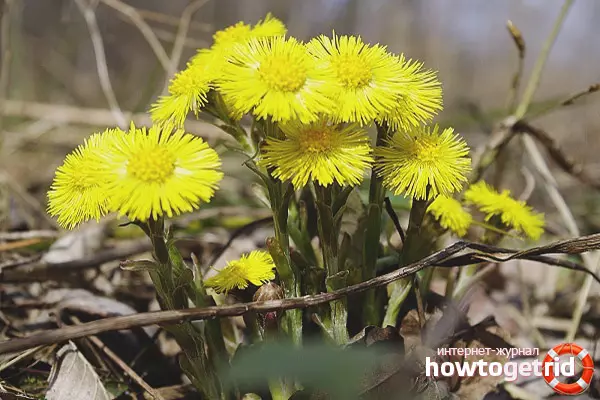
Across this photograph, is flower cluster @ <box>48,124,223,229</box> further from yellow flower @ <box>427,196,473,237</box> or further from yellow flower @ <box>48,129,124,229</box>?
yellow flower @ <box>427,196,473,237</box>

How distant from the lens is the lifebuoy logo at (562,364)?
157 cm

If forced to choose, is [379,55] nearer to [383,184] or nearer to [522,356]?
[383,184]

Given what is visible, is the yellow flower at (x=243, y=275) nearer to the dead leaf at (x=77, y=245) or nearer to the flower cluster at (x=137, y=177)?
the flower cluster at (x=137, y=177)

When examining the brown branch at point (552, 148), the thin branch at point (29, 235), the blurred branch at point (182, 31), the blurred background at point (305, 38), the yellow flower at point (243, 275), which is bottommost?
the yellow flower at point (243, 275)

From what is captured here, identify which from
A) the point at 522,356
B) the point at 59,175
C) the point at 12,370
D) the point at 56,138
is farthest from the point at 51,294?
the point at 56,138

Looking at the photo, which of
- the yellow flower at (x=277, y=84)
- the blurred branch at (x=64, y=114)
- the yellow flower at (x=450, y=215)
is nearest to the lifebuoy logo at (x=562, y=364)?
the yellow flower at (x=450, y=215)

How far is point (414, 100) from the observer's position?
128cm

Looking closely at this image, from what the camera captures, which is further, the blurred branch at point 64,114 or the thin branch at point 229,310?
the blurred branch at point 64,114

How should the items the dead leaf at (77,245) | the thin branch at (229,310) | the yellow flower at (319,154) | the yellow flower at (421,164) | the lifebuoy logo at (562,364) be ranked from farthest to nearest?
1. the dead leaf at (77,245)
2. the lifebuoy logo at (562,364)
3. the yellow flower at (421,164)
4. the yellow flower at (319,154)
5. the thin branch at (229,310)

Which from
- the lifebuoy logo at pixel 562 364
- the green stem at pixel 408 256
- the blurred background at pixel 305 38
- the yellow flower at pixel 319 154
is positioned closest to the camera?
the yellow flower at pixel 319 154

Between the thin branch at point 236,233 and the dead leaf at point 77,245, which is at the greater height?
the dead leaf at point 77,245

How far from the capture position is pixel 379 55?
51.0 inches

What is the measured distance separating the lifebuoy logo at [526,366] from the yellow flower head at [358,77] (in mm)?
645

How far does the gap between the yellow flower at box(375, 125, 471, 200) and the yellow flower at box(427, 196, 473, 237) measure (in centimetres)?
22
